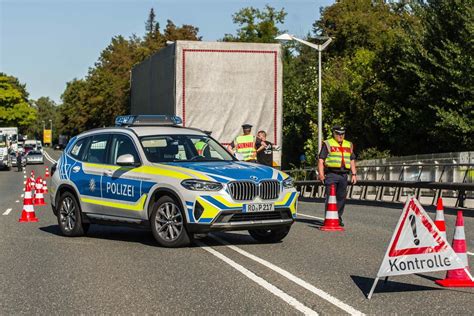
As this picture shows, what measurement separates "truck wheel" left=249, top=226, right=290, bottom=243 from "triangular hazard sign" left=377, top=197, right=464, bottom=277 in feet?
12.8

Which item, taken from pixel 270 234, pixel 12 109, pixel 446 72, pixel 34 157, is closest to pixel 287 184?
pixel 270 234

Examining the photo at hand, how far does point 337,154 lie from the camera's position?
13633mm

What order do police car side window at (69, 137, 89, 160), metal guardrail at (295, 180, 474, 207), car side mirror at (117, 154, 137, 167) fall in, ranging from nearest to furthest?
car side mirror at (117, 154, 137, 167) → police car side window at (69, 137, 89, 160) → metal guardrail at (295, 180, 474, 207)

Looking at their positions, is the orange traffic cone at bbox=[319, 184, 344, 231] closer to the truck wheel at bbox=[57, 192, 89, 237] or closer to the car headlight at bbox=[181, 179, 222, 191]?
the car headlight at bbox=[181, 179, 222, 191]

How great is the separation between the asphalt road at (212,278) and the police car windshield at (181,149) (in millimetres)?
1180

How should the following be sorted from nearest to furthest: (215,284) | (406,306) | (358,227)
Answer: (406,306) < (215,284) < (358,227)

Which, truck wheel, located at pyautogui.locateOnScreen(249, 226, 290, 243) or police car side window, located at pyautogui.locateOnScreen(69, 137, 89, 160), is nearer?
truck wheel, located at pyautogui.locateOnScreen(249, 226, 290, 243)

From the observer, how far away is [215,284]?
7.90 metres

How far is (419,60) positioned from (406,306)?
30155 mm

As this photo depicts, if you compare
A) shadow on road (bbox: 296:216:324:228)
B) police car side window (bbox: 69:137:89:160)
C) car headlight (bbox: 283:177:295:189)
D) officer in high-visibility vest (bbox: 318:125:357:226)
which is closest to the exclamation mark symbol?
car headlight (bbox: 283:177:295:189)

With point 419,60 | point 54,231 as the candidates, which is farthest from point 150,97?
point 419,60

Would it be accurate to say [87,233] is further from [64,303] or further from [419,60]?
[419,60]

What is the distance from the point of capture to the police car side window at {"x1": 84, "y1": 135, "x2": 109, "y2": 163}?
39.8 ft

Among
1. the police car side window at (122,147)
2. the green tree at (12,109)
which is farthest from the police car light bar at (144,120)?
the green tree at (12,109)
